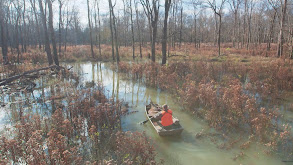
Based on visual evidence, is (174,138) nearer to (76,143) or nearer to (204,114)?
(204,114)

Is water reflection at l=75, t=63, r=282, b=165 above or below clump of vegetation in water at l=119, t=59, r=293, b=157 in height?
below

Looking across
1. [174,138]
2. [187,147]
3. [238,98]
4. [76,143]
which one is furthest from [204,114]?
[76,143]

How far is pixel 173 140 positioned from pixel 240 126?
2.59 meters

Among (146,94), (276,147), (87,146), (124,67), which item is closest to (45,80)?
(124,67)

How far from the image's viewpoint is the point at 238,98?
24.2 ft

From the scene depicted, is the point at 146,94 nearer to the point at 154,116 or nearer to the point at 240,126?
the point at 154,116

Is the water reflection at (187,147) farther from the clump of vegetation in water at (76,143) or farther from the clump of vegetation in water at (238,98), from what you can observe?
the clump of vegetation in water at (76,143)

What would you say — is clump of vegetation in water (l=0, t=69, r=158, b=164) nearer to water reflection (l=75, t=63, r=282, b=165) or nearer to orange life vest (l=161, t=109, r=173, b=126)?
water reflection (l=75, t=63, r=282, b=165)

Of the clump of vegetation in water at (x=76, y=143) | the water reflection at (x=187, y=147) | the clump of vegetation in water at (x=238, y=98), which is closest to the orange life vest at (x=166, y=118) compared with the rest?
the water reflection at (x=187, y=147)

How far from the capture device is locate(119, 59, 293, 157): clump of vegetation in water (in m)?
6.25

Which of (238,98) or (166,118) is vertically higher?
(238,98)

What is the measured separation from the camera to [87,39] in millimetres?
60344

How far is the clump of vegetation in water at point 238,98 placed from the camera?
6.25 meters

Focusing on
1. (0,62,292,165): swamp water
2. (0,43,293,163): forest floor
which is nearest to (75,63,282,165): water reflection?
(0,62,292,165): swamp water
